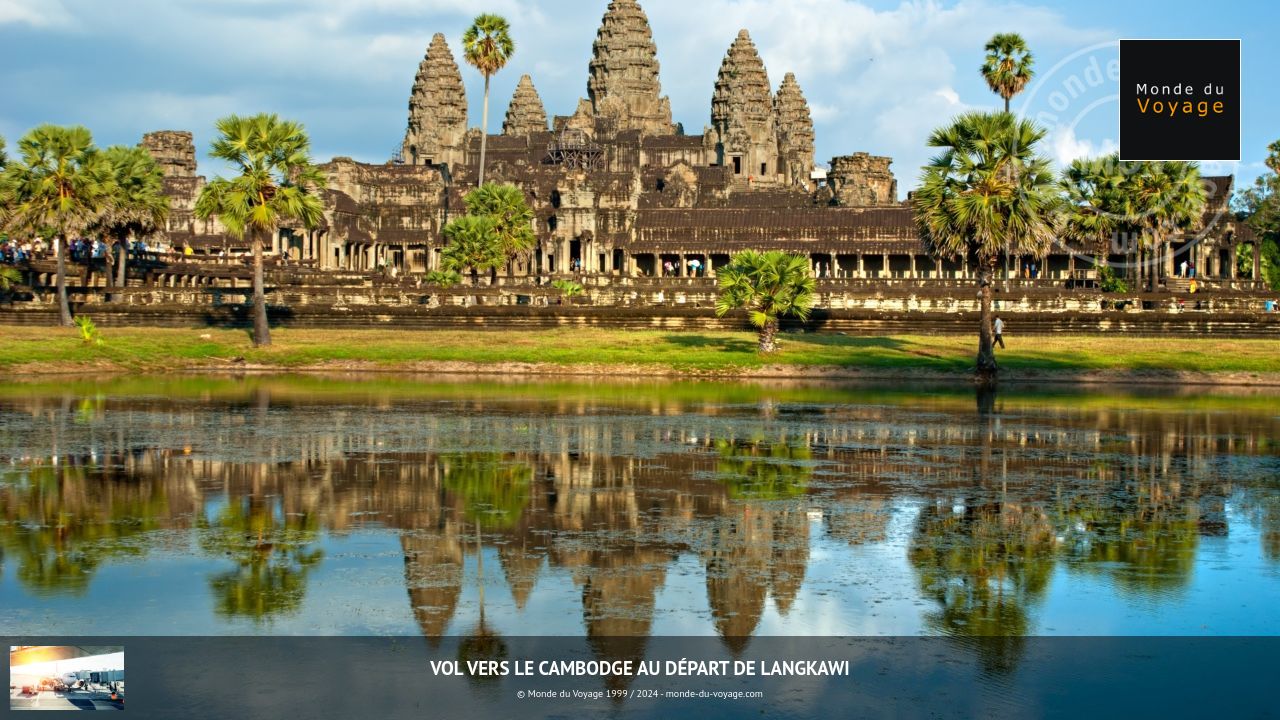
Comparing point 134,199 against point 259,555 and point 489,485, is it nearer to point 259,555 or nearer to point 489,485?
point 489,485

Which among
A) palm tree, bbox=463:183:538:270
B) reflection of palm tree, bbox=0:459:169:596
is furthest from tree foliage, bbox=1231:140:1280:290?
reflection of palm tree, bbox=0:459:169:596

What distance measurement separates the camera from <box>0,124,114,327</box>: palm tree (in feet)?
164

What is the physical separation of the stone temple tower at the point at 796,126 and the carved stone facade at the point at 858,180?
21498 millimetres

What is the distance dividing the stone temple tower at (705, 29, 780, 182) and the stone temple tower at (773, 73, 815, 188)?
11259mm

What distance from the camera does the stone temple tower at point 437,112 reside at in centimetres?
14288

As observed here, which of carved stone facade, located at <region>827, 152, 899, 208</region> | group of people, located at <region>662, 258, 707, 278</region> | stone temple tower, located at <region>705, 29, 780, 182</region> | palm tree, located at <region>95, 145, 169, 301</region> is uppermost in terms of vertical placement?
stone temple tower, located at <region>705, 29, 780, 182</region>

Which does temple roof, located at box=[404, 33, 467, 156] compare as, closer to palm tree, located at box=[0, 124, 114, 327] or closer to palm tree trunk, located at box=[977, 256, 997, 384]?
palm tree, located at box=[0, 124, 114, 327]

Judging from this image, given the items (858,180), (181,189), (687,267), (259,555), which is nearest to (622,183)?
(687,267)

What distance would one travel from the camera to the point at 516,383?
126 feet

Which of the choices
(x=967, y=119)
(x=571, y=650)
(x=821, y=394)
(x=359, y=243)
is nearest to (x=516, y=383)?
(x=821, y=394)

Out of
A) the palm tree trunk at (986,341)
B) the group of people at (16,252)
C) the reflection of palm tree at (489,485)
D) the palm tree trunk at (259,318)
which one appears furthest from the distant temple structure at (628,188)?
the reflection of palm tree at (489,485)

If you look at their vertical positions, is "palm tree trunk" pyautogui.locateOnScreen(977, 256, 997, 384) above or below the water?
above

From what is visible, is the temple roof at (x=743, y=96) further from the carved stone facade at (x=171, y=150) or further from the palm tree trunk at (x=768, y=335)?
the palm tree trunk at (x=768, y=335)

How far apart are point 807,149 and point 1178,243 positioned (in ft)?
231
